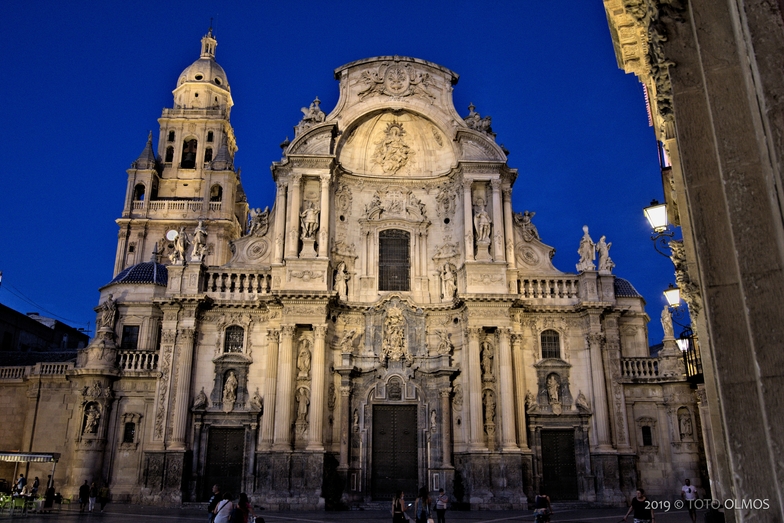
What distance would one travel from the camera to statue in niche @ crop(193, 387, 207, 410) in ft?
82.5

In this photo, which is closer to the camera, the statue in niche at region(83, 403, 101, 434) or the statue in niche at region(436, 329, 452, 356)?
the statue in niche at region(83, 403, 101, 434)

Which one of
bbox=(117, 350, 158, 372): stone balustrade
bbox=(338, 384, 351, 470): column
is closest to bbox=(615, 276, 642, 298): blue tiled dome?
bbox=(338, 384, 351, 470): column

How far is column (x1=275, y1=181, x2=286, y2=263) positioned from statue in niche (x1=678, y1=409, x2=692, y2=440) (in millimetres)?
17871

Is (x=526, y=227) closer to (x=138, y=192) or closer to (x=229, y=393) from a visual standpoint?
(x=229, y=393)

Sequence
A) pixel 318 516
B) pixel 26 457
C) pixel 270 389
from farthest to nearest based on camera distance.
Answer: pixel 270 389 → pixel 26 457 → pixel 318 516

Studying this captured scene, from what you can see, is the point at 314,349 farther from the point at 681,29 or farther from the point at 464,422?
the point at 681,29

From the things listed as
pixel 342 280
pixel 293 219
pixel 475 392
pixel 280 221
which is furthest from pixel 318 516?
pixel 280 221

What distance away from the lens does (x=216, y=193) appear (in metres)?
46.8

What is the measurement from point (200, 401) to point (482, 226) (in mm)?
13686

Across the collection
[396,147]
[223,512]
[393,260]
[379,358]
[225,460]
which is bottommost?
[223,512]

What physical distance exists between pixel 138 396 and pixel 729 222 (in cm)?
2519

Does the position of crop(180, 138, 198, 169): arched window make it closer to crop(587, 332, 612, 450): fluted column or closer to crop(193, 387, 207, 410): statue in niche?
crop(193, 387, 207, 410): statue in niche

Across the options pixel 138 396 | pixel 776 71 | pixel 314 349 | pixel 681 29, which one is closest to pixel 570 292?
pixel 314 349

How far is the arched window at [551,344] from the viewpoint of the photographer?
1071 inches
